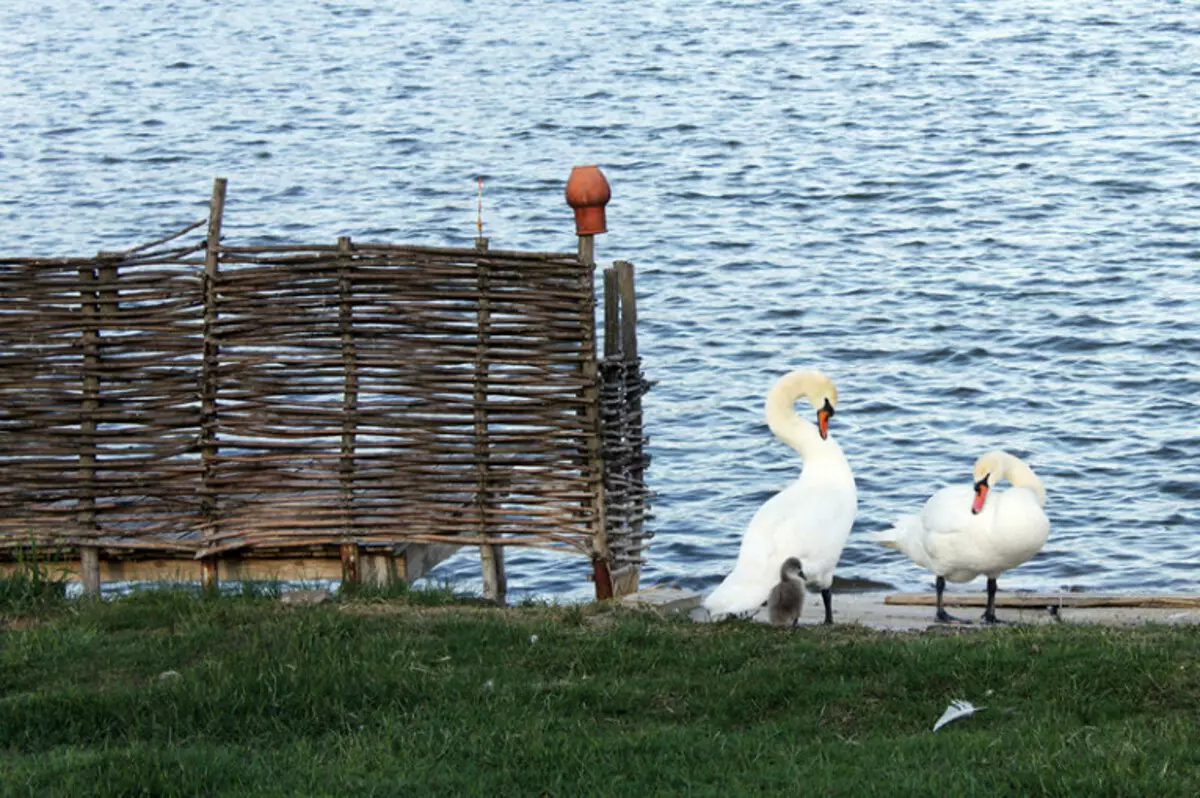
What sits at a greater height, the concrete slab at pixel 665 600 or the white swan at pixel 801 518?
the white swan at pixel 801 518

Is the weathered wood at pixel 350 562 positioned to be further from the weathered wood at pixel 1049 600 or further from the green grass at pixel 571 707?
the weathered wood at pixel 1049 600

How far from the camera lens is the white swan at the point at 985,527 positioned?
37.7 feet

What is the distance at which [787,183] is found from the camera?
107ft

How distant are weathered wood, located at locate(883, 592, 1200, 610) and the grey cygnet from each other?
8.11ft

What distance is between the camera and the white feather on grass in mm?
8125

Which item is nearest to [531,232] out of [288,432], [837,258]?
[837,258]

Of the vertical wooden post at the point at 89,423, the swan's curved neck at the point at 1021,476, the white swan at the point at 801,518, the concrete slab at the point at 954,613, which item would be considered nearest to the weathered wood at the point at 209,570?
the vertical wooden post at the point at 89,423

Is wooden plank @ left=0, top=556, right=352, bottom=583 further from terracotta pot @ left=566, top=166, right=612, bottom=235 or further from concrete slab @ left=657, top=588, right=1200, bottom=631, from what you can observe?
terracotta pot @ left=566, top=166, right=612, bottom=235

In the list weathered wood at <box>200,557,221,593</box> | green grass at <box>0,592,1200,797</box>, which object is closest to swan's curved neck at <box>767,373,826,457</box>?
green grass at <box>0,592,1200,797</box>

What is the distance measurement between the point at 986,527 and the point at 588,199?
11.0ft

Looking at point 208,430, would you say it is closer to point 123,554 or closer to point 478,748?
point 123,554

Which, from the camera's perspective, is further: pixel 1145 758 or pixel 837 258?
pixel 837 258

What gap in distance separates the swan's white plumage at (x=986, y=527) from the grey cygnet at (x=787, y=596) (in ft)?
4.93

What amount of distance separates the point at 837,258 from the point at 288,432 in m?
16.8
